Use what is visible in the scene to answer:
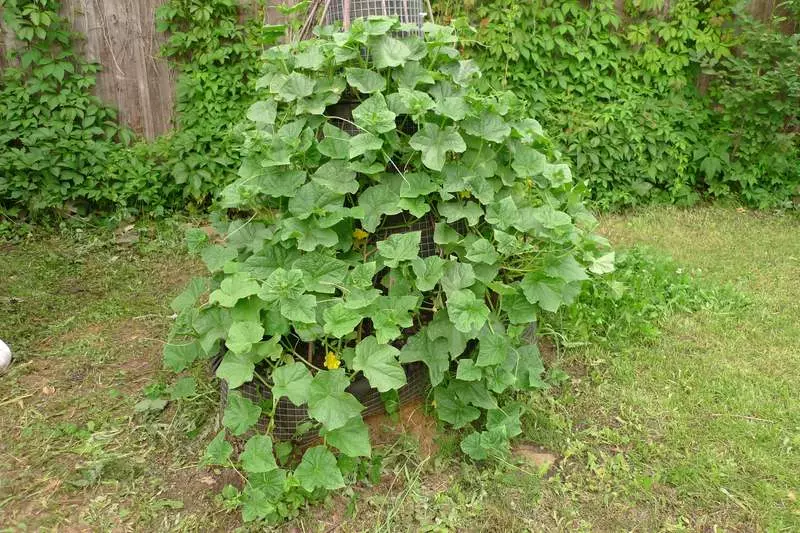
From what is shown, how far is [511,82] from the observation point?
4.72 meters

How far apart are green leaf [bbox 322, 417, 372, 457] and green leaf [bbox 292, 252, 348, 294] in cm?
43

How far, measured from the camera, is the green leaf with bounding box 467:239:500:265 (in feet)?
7.01

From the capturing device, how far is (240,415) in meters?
1.99

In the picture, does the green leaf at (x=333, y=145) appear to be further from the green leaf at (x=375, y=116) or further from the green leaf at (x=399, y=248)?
the green leaf at (x=399, y=248)

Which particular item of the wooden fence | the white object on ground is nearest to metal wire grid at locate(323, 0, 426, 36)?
the white object on ground

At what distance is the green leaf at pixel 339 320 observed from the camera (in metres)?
1.90

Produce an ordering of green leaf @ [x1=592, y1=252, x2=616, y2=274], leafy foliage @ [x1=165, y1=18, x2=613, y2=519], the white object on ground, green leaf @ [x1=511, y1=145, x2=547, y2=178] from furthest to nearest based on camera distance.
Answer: the white object on ground < green leaf @ [x1=592, y1=252, x2=616, y2=274] < green leaf @ [x1=511, y1=145, x2=547, y2=178] < leafy foliage @ [x1=165, y1=18, x2=613, y2=519]

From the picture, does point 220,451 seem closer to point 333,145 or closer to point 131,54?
point 333,145

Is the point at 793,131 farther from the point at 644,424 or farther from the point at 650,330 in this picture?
the point at 644,424

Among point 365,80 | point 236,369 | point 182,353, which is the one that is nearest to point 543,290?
point 365,80

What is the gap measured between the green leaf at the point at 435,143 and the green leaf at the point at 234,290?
689 millimetres

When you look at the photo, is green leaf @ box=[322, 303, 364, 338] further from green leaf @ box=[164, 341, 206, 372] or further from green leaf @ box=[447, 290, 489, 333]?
green leaf @ box=[164, 341, 206, 372]

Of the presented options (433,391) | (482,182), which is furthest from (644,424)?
(482,182)

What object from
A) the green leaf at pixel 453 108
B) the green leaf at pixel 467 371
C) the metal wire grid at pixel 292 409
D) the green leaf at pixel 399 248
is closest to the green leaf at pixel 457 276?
the green leaf at pixel 399 248
